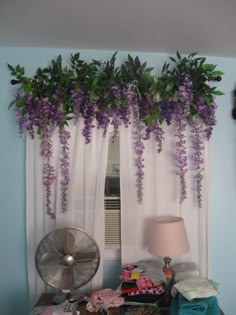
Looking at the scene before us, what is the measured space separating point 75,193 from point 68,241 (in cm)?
35

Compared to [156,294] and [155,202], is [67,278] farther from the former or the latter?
[155,202]

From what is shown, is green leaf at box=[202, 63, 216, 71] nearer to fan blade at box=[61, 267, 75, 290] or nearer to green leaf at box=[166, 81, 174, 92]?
green leaf at box=[166, 81, 174, 92]

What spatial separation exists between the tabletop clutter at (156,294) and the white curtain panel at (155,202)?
0.12 m

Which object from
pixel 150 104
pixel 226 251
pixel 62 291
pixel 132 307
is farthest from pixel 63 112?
pixel 226 251

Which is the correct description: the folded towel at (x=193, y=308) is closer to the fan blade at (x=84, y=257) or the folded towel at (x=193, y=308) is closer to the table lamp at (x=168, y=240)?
the table lamp at (x=168, y=240)

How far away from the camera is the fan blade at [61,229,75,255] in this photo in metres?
1.50

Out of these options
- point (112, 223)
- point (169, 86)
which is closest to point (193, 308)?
point (112, 223)

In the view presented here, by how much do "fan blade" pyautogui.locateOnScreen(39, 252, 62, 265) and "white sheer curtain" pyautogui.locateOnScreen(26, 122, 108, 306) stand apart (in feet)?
0.84

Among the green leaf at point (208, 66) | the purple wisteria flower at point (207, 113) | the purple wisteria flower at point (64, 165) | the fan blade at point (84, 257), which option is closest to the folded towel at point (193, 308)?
the fan blade at point (84, 257)

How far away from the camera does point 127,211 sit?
175cm

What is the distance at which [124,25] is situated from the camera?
1.48m

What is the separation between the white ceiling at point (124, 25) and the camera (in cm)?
129

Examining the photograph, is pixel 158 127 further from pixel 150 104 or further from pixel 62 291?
pixel 62 291

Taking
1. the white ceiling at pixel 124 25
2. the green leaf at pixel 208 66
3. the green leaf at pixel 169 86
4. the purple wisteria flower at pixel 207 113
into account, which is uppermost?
the white ceiling at pixel 124 25
